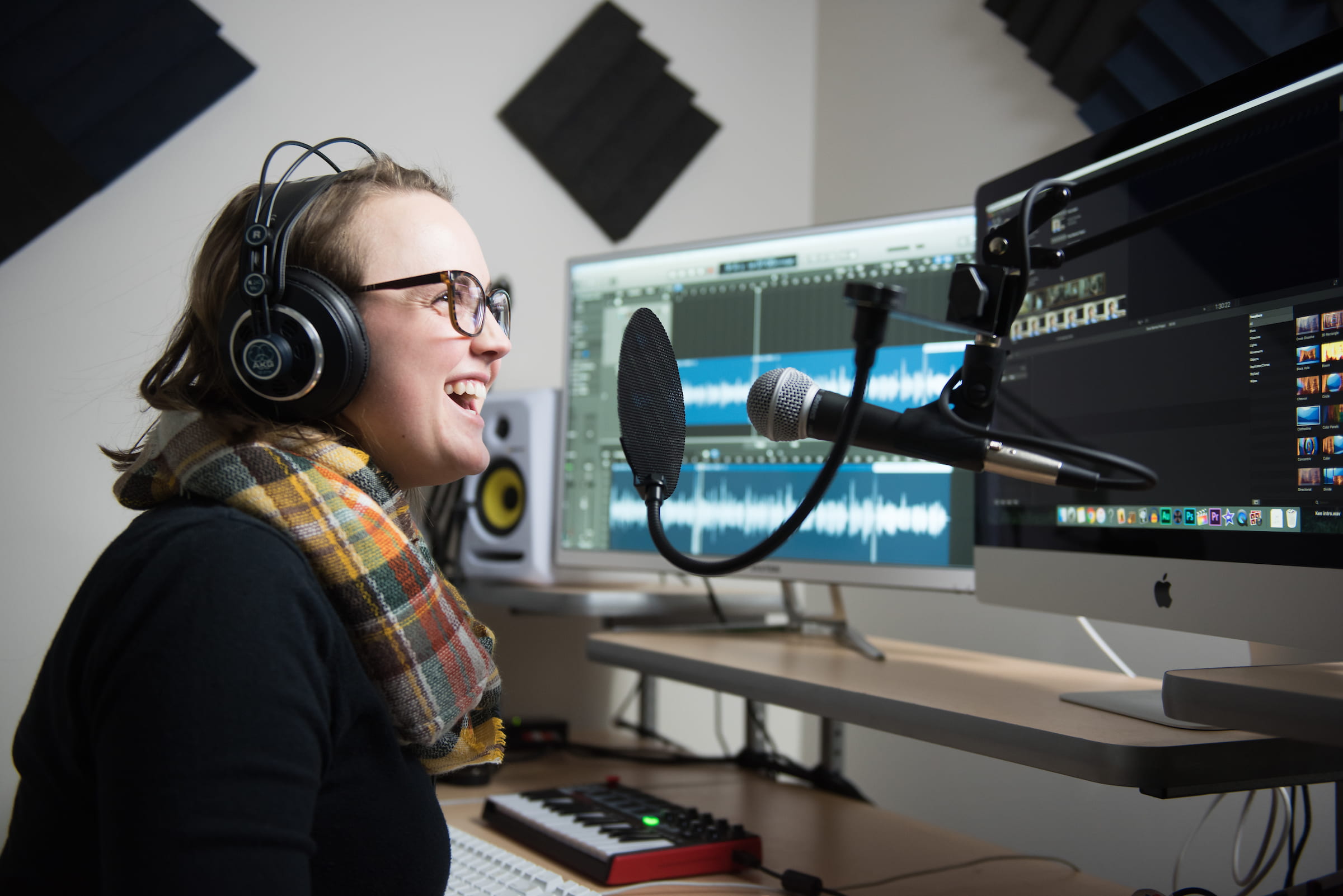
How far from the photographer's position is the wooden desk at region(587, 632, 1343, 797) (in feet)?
2.22

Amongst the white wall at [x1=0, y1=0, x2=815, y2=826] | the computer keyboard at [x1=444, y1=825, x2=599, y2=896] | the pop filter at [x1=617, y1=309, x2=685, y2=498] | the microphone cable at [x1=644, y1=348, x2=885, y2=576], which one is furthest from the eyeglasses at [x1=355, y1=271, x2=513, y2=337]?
the white wall at [x1=0, y1=0, x2=815, y2=826]

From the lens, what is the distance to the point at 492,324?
0.84m

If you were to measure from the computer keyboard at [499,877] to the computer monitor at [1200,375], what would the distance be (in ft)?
1.77

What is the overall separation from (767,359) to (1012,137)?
800mm

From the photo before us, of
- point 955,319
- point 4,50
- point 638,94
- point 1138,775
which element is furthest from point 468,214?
point 1138,775

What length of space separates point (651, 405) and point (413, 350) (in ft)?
0.83

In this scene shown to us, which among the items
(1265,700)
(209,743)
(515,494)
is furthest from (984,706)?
(515,494)

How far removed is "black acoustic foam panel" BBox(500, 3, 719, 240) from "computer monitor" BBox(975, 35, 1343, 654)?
1092 mm

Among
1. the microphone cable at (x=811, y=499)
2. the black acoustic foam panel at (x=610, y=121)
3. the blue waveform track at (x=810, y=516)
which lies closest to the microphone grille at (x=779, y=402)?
the microphone cable at (x=811, y=499)

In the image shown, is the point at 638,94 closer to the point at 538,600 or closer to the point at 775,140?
the point at 775,140

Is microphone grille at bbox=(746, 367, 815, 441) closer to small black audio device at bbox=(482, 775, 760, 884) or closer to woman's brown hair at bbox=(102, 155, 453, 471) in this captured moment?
woman's brown hair at bbox=(102, 155, 453, 471)

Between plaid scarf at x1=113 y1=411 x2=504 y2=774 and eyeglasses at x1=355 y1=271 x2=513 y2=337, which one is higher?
eyeglasses at x1=355 y1=271 x2=513 y2=337

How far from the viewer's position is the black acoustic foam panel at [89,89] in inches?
52.6

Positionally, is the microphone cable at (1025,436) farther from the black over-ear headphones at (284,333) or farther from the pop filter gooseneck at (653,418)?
the black over-ear headphones at (284,333)
